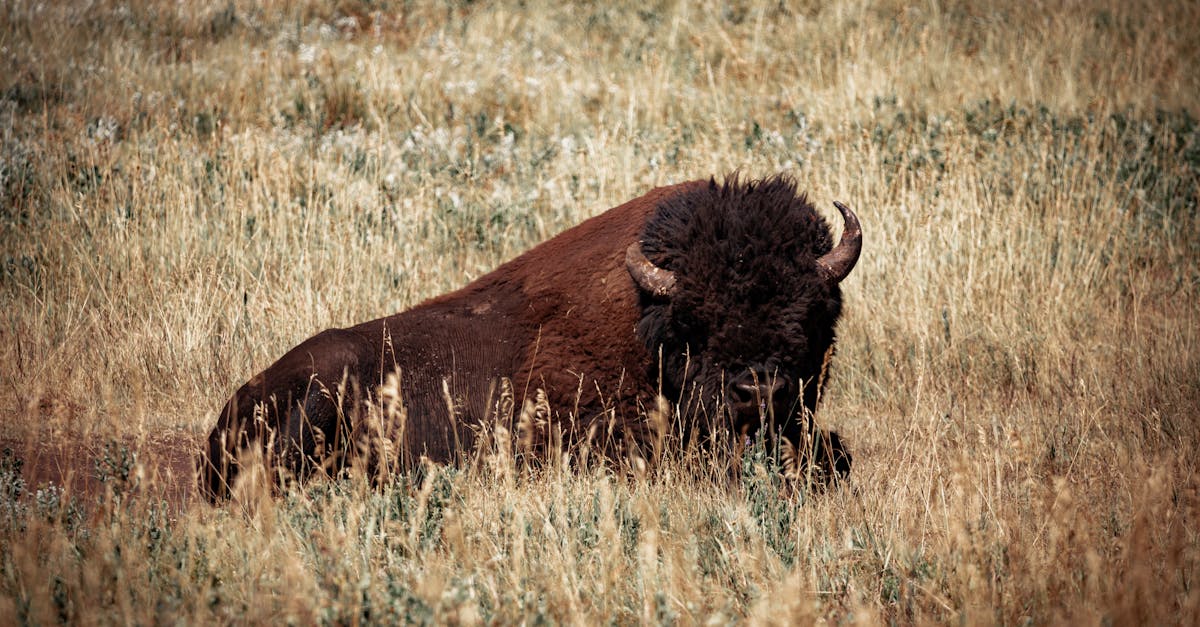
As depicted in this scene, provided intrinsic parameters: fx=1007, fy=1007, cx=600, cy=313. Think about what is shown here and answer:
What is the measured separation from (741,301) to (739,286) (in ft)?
0.25

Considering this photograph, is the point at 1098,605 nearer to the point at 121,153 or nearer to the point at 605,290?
the point at 605,290

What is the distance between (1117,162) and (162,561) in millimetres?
9304

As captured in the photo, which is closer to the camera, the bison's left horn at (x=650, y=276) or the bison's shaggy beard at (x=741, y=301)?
the bison's shaggy beard at (x=741, y=301)

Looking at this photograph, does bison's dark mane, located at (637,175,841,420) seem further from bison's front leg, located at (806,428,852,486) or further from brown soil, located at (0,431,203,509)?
brown soil, located at (0,431,203,509)

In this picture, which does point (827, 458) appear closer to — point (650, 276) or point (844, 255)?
point (844, 255)

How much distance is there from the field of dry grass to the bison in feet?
1.24

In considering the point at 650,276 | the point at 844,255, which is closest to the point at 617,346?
the point at 650,276

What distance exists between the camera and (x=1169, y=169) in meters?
10.5

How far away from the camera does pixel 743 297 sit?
196 inches

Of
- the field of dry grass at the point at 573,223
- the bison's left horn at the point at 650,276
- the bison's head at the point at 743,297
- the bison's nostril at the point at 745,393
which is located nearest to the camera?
the field of dry grass at the point at 573,223

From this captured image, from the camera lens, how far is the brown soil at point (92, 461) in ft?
15.9

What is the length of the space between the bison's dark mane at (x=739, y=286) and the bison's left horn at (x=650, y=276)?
6 cm

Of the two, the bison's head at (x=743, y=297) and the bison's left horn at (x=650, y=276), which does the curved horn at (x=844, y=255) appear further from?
the bison's left horn at (x=650, y=276)

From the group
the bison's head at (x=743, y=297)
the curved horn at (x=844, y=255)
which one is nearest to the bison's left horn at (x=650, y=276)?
the bison's head at (x=743, y=297)
